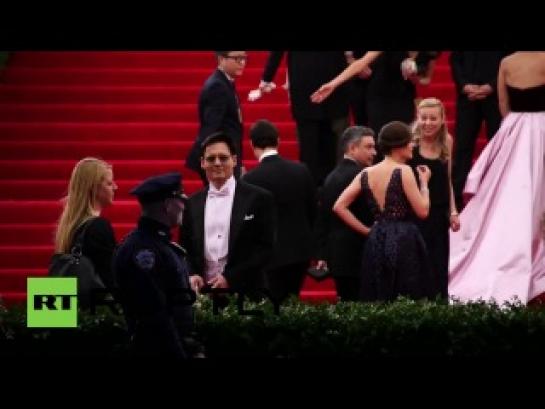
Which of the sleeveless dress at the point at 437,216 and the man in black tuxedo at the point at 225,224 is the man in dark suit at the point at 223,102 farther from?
the man in black tuxedo at the point at 225,224

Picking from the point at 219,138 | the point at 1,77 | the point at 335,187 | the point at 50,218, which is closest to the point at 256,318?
the point at 219,138

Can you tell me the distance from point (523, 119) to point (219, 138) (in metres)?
3.09

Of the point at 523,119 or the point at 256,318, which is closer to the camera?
the point at 256,318

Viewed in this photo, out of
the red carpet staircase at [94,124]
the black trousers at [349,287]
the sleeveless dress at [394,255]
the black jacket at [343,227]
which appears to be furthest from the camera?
the red carpet staircase at [94,124]

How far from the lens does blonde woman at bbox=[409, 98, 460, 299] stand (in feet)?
43.2

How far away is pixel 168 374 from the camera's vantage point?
9.47 meters

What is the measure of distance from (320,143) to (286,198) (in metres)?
1.56

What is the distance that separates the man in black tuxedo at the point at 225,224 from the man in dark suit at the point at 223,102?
243 centimetres

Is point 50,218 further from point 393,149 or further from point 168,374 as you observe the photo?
point 168,374

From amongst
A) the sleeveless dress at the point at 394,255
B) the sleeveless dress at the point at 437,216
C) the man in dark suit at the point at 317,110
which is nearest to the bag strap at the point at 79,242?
the sleeveless dress at the point at 394,255

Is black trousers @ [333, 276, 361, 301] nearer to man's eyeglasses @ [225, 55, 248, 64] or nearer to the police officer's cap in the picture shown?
man's eyeglasses @ [225, 55, 248, 64]

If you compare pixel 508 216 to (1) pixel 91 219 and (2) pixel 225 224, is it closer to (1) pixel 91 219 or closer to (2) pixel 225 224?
(2) pixel 225 224

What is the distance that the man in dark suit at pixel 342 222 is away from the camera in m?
12.6

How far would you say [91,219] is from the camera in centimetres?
1068
